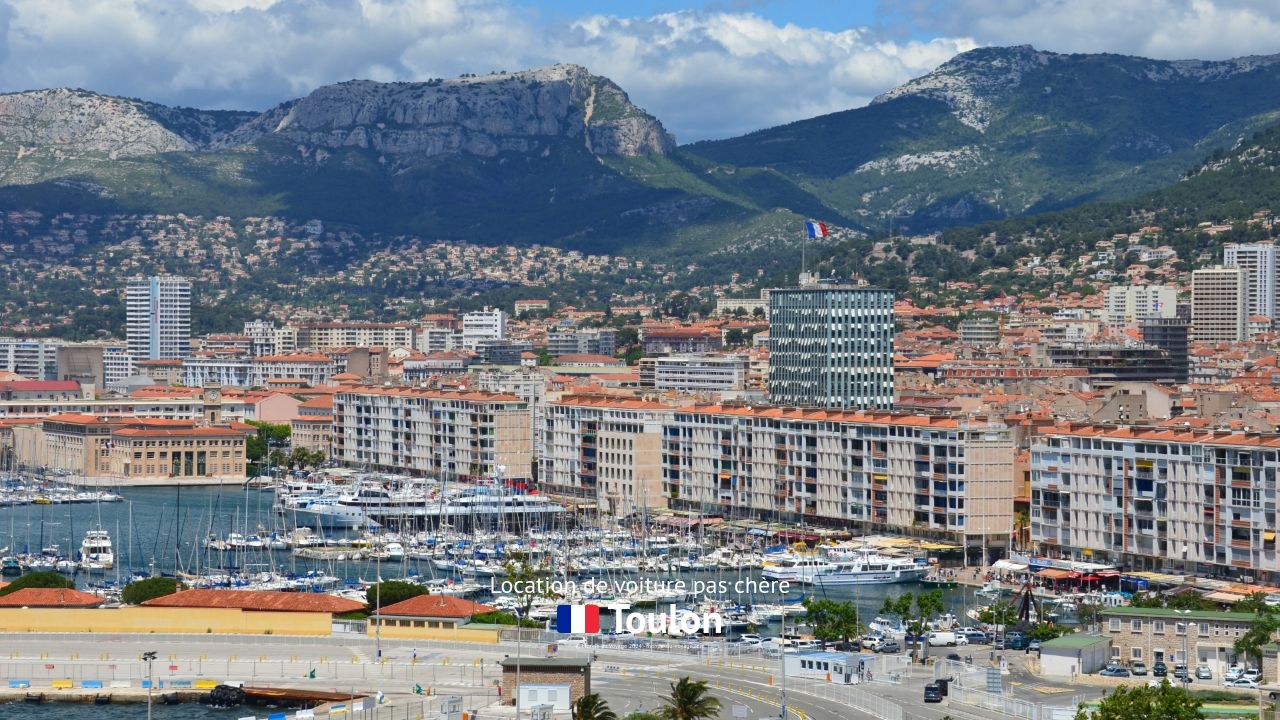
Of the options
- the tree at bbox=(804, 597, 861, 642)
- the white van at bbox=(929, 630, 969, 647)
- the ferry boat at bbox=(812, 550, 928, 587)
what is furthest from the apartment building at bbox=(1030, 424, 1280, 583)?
the tree at bbox=(804, 597, 861, 642)

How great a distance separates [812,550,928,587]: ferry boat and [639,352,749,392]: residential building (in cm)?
7074

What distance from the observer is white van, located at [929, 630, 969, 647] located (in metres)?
72.1

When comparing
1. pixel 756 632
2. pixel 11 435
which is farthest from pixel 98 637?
pixel 11 435

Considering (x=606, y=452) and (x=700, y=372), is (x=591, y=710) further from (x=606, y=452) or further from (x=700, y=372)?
(x=700, y=372)

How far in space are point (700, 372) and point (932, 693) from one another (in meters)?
113

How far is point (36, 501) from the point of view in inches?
5064

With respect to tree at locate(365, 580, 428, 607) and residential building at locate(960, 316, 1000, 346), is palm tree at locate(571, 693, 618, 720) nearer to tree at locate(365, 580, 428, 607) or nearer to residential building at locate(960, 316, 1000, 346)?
tree at locate(365, 580, 428, 607)

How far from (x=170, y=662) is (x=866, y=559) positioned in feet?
119

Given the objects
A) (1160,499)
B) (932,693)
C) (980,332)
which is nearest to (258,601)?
(932,693)

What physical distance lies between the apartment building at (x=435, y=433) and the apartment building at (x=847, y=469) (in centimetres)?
1479

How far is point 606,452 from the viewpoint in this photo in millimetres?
119938

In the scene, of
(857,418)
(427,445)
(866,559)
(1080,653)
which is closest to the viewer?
(1080,653)

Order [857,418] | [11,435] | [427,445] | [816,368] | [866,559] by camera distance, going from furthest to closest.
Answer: [11,435], [427,445], [816,368], [857,418], [866,559]

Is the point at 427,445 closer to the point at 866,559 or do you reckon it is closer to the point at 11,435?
the point at 11,435
